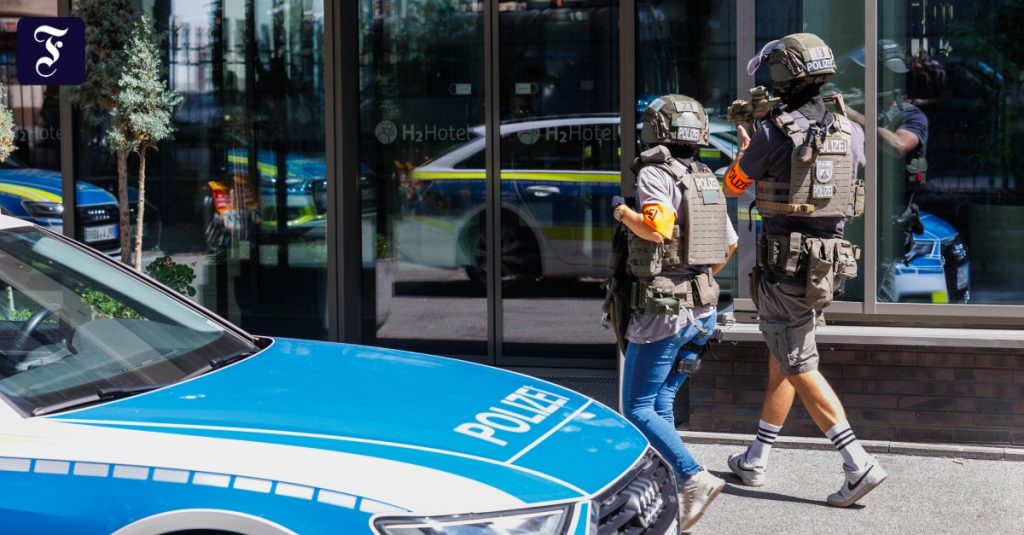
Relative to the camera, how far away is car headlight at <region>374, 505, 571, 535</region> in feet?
9.51

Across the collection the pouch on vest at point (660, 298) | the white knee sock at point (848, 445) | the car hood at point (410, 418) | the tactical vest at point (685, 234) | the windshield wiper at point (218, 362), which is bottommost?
the white knee sock at point (848, 445)

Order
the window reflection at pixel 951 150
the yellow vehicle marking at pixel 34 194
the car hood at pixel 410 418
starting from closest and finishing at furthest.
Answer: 1. the car hood at pixel 410 418
2. the window reflection at pixel 951 150
3. the yellow vehicle marking at pixel 34 194

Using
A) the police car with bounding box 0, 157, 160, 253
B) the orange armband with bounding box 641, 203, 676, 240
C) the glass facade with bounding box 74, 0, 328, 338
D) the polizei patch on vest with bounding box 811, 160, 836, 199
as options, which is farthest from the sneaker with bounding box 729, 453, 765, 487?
the police car with bounding box 0, 157, 160, 253

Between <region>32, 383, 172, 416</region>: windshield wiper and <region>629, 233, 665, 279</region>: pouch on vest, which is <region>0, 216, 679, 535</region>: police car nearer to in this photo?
<region>32, 383, 172, 416</region>: windshield wiper

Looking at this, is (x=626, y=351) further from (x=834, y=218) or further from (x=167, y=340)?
(x=167, y=340)

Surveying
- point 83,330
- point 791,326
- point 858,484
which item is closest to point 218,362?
point 83,330

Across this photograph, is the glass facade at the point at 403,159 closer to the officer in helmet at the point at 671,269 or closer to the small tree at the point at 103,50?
the small tree at the point at 103,50

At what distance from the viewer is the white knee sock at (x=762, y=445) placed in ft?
18.8

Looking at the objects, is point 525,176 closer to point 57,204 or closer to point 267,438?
point 57,204

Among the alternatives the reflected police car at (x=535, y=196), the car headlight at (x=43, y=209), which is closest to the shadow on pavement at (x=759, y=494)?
the reflected police car at (x=535, y=196)

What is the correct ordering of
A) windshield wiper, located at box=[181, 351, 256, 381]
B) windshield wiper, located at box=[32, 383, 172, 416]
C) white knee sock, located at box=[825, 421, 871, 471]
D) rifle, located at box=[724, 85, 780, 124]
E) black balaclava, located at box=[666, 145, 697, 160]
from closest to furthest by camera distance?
1. windshield wiper, located at box=[32, 383, 172, 416]
2. windshield wiper, located at box=[181, 351, 256, 381]
3. black balaclava, located at box=[666, 145, 697, 160]
4. white knee sock, located at box=[825, 421, 871, 471]
5. rifle, located at box=[724, 85, 780, 124]

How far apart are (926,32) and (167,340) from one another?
431 centimetres

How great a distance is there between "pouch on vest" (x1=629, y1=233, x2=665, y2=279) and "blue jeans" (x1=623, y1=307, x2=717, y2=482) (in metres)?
0.29

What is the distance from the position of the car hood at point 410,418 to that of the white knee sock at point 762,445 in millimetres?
2027
